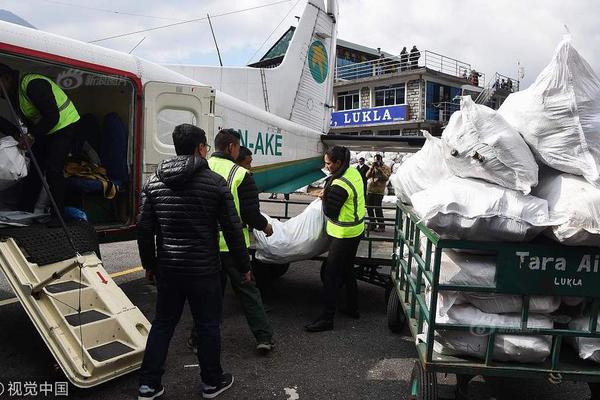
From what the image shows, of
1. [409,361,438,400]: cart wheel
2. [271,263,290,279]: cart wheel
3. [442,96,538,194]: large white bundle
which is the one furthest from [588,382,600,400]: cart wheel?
[271,263,290,279]: cart wheel

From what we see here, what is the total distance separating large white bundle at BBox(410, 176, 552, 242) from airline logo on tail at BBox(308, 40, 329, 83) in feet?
22.6

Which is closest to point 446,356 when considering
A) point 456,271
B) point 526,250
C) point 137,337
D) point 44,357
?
point 456,271

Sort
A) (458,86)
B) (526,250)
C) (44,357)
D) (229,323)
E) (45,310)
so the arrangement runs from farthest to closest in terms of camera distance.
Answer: (458,86)
(229,323)
(44,357)
(45,310)
(526,250)

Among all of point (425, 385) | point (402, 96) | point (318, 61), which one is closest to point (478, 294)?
point (425, 385)

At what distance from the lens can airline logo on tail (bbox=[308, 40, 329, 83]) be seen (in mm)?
8758

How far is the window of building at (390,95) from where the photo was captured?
29730 millimetres

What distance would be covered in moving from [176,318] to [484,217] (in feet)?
6.23

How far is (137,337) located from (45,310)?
0.61 m

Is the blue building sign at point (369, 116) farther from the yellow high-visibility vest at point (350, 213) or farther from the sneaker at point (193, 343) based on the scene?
the sneaker at point (193, 343)

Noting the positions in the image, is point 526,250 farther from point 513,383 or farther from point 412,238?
point 513,383

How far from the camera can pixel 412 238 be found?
11.0ft

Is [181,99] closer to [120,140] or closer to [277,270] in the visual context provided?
[120,140]

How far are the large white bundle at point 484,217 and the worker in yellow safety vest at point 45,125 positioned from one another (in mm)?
2964

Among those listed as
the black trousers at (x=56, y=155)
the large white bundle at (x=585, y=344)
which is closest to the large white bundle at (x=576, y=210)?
the large white bundle at (x=585, y=344)
